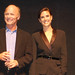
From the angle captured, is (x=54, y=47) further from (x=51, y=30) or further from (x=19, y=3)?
(x=19, y=3)

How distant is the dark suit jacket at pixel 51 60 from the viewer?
Result: 2268mm

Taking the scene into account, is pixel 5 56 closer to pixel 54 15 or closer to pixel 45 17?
pixel 45 17

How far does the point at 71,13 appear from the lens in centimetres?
309

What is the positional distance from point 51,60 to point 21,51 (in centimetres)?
44

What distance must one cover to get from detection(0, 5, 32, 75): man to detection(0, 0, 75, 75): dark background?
33.0 inches

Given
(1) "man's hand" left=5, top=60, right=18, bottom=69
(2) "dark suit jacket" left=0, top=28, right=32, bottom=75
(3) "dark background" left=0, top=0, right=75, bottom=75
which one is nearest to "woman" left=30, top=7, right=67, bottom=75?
(2) "dark suit jacket" left=0, top=28, right=32, bottom=75

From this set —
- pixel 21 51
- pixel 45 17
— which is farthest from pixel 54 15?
pixel 21 51

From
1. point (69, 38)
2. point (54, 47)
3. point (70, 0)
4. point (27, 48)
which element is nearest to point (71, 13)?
point (70, 0)

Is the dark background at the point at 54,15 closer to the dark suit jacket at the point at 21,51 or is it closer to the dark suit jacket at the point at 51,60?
the dark suit jacket at the point at 51,60

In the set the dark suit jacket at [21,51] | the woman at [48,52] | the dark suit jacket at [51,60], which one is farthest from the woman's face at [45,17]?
the dark suit jacket at [21,51]

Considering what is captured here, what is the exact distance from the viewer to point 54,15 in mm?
3057

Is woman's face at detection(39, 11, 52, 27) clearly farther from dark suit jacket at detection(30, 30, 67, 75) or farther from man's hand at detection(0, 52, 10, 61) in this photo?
man's hand at detection(0, 52, 10, 61)

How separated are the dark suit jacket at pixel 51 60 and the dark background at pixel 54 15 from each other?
713 mm

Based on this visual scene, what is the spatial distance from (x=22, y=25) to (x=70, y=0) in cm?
98
